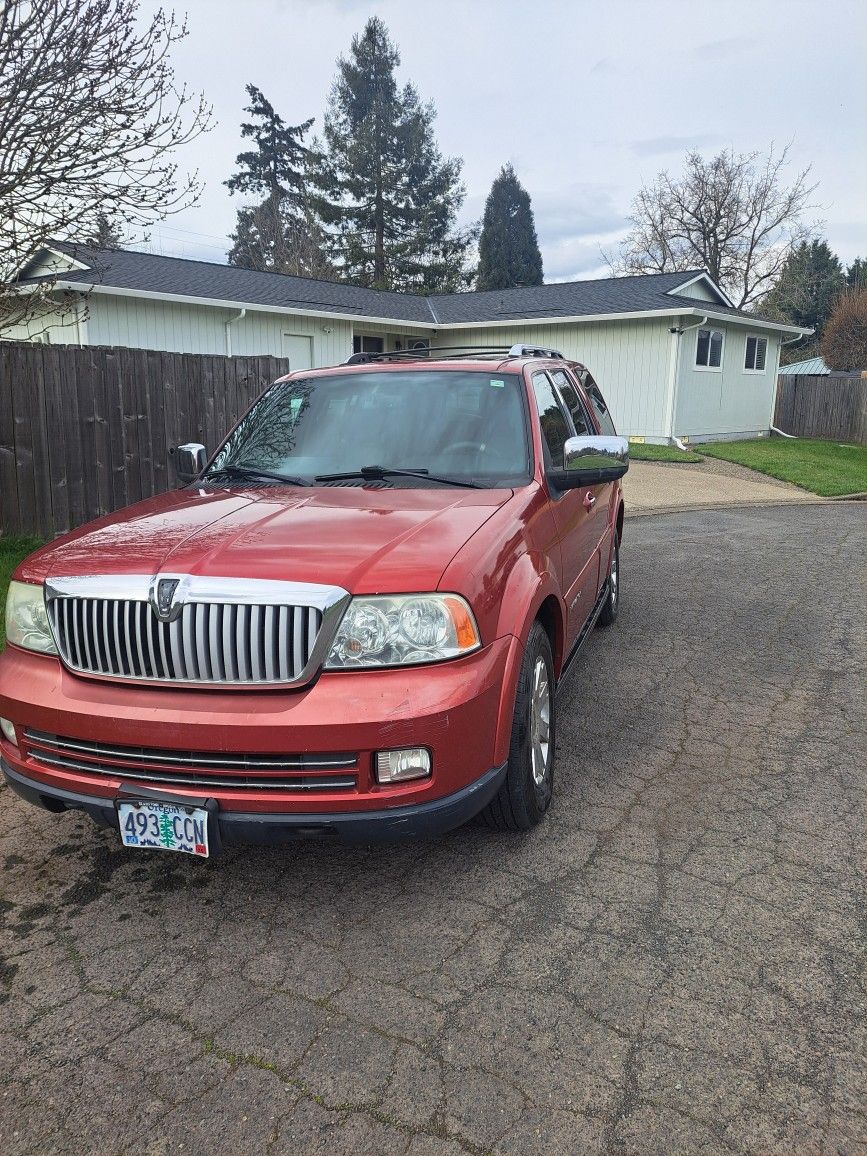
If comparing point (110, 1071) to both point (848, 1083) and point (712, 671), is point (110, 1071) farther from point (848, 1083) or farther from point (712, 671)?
point (712, 671)

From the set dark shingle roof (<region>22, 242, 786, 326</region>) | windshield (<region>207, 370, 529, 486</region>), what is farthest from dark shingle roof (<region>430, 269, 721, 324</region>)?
windshield (<region>207, 370, 529, 486</region>)

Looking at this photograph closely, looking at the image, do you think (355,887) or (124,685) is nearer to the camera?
(124,685)

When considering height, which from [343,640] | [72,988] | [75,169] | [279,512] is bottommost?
[72,988]

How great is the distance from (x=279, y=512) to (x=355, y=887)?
1.46 metres

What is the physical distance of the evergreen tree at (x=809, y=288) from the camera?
48281mm

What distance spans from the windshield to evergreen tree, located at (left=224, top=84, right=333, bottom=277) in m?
46.6

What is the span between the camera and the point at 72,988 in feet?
8.72

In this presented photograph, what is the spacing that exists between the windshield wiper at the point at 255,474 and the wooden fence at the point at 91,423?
472 cm

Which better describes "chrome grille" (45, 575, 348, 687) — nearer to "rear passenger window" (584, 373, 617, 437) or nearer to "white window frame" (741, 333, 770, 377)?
"rear passenger window" (584, 373, 617, 437)

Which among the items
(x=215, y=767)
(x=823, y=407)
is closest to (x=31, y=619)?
(x=215, y=767)

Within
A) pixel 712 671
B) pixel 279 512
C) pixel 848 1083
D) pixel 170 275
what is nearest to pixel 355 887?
pixel 279 512

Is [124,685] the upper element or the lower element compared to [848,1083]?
upper

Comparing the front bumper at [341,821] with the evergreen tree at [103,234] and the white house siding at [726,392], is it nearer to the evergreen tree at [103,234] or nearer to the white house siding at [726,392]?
the evergreen tree at [103,234]

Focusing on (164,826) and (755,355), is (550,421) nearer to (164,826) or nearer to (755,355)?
(164,826)
